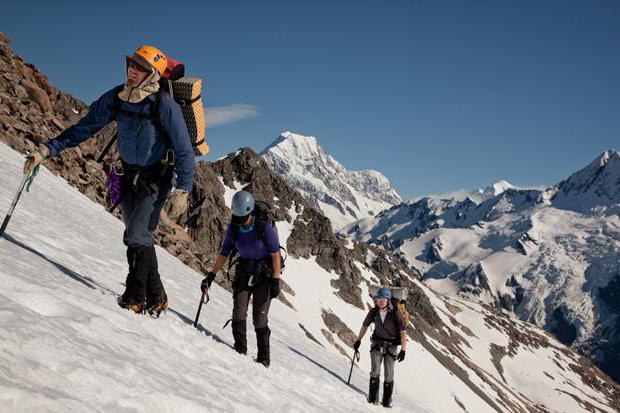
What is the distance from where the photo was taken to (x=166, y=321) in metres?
7.59

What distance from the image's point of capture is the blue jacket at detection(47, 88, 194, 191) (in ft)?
22.5

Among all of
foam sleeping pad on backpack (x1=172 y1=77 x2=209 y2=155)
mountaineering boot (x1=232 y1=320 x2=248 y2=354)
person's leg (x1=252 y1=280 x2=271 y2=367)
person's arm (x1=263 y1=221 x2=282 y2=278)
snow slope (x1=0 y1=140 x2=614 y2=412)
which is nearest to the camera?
snow slope (x1=0 y1=140 x2=614 y2=412)

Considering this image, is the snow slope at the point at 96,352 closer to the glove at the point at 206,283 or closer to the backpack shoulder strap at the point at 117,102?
the glove at the point at 206,283

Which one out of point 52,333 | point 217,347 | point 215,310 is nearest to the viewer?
point 52,333

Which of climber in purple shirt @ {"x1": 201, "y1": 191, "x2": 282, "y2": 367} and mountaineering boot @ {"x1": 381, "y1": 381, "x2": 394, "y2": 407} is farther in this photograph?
mountaineering boot @ {"x1": 381, "y1": 381, "x2": 394, "y2": 407}

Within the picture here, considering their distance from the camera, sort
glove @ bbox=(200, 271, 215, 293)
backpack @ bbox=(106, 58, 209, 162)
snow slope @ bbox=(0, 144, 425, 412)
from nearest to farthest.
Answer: snow slope @ bbox=(0, 144, 425, 412), backpack @ bbox=(106, 58, 209, 162), glove @ bbox=(200, 271, 215, 293)

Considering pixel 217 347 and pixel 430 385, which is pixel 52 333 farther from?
pixel 430 385

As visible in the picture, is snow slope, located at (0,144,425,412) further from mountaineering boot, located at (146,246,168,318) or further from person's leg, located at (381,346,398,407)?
person's leg, located at (381,346,398,407)

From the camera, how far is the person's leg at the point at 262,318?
914cm

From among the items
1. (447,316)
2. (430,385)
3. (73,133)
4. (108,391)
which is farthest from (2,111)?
(447,316)

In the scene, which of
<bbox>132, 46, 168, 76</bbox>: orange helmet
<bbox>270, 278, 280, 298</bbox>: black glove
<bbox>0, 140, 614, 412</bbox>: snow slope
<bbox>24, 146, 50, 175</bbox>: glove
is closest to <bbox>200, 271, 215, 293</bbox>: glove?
<bbox>0, 140, 614, 412</bbox>: snow slope

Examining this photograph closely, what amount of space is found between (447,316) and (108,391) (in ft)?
499

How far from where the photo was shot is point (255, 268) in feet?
30.2

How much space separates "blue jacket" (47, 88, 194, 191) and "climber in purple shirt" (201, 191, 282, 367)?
6.26 ft
